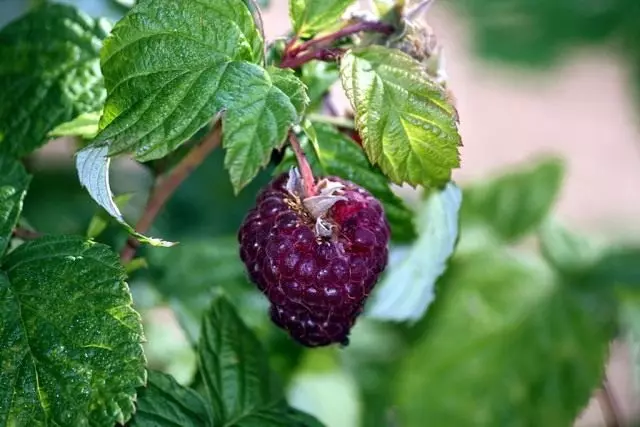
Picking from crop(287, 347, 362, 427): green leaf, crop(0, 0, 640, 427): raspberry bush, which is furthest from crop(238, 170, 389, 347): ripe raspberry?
crop(287, 347, 362, 427): green leaf

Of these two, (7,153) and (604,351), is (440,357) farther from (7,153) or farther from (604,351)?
(7,153)

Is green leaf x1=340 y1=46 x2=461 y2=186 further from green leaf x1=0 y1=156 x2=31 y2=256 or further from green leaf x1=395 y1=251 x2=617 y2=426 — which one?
green leaf x1=395 y1=251 x2=617 y2=426

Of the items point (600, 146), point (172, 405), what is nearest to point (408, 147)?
point (172, 405)

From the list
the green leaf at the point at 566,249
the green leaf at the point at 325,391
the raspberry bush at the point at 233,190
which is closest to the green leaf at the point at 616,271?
the green leaf at the point at 566,249

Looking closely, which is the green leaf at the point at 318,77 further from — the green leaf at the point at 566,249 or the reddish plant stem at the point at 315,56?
the green leaf at the point at 566,249

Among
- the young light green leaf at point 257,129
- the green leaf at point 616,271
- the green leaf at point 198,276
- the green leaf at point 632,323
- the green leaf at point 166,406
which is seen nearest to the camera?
the young light green leaf at point 257,129
